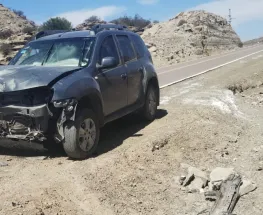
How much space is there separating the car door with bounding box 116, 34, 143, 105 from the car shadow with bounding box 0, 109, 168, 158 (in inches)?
26.0

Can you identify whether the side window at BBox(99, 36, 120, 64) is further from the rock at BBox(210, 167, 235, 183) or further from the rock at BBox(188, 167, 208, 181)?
the rock at BBox(210, 167, 235, 183)

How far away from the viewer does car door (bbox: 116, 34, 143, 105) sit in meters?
8.48

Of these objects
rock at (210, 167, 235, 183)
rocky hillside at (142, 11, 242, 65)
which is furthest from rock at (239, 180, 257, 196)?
rocky hillside at (142, 11, 242, 65)

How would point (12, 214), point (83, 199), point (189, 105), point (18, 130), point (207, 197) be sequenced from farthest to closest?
point (189, 105)
point (18, 130)
point (207, 197)
point (83, 199)
point (12, 214)

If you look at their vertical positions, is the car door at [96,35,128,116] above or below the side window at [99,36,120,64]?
below

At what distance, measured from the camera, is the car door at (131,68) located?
848cm

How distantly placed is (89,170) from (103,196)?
2.32 ft

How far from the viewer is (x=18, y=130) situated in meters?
6.45

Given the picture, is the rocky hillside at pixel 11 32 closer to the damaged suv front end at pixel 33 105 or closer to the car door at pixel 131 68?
the car door at pixel 131 68

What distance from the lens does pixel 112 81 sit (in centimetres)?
767

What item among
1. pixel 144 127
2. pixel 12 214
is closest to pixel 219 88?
pixel 144 127

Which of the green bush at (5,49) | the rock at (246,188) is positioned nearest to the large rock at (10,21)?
the green bush at (5,49)

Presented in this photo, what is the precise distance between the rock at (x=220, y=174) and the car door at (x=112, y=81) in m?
2.03

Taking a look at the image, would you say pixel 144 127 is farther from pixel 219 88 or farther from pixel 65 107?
pixel 219 88
